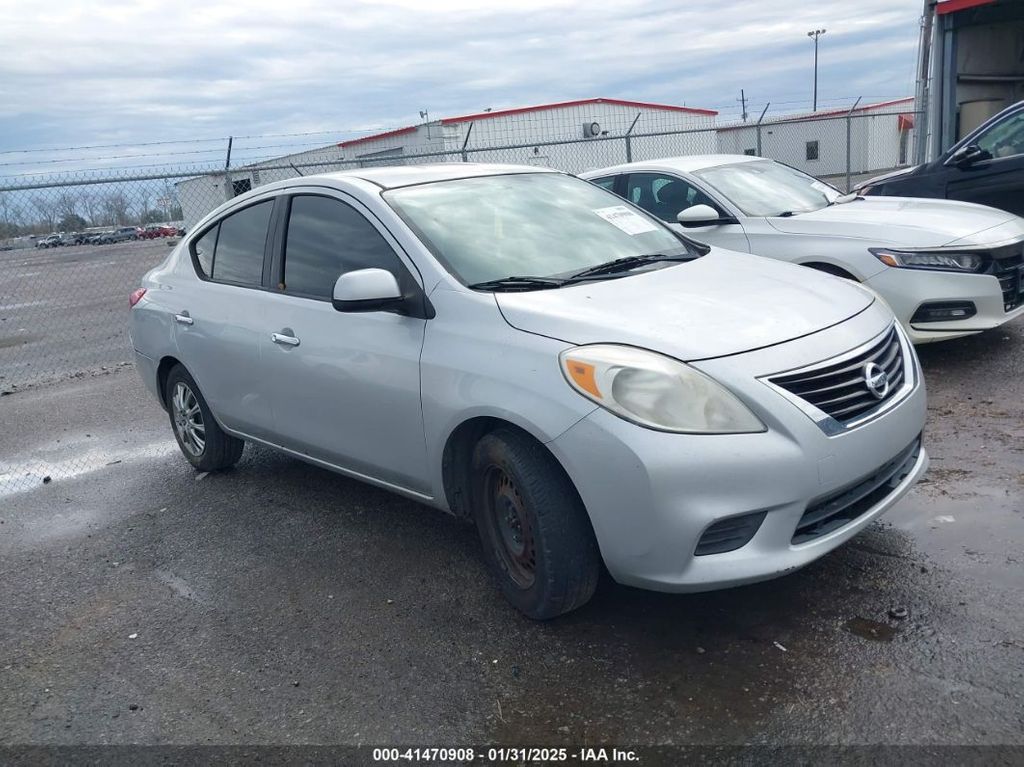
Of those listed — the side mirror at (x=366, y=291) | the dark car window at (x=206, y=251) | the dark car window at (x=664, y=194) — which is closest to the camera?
the side mirror at (x=366, y=291)

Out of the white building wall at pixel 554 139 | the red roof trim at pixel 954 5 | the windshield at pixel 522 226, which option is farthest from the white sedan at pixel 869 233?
the white building wall at pixel 554 139

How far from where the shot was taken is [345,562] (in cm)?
430

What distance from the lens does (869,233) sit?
6.27 m

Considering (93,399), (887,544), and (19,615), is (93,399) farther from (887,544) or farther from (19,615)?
(887,544)

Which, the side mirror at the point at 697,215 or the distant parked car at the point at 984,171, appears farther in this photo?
the distant parked car at the point at 984,171

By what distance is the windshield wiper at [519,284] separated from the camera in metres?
3.71

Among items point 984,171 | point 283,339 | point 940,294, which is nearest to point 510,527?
point 283,339

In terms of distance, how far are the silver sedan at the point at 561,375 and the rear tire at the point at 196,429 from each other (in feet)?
1.41

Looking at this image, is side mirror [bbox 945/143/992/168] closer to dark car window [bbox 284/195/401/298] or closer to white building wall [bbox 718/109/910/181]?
dark car window [bbox 284/195/401/298]

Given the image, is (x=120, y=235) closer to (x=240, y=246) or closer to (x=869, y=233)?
(x=240, y=246)

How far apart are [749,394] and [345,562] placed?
85.5 inches

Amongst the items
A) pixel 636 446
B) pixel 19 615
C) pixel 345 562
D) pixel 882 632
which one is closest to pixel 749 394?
pixel 636 446

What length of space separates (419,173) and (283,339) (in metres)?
1.07

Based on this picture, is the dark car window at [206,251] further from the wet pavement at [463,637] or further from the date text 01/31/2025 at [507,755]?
the date text 01/31/2025 at [507,755]
